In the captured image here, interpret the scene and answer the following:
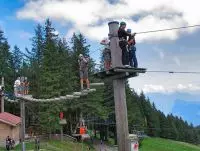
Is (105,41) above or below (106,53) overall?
above

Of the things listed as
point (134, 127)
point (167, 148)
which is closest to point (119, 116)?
point (134, 127)

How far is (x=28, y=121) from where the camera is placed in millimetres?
67625

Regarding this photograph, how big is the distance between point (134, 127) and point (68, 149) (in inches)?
998

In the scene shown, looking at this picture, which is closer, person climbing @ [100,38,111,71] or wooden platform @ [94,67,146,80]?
wooden platform @ [94,67,146,80]

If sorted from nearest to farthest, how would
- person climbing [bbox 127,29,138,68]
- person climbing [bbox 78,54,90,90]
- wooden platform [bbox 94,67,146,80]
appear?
wooden platform [bbox 94,67,146,80], person climbing [bbox 127,29,138,68], person climbing [bbox 78,54,90,90]

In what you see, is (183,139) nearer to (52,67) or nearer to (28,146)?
(52,67)

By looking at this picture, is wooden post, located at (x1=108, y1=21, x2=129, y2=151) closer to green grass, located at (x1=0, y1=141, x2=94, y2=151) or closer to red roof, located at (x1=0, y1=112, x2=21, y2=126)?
green grass, located at (x1=0, y1=141, x2=94, y2=151)

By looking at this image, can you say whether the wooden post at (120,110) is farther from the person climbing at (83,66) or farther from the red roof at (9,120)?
the red roof at (9,120)

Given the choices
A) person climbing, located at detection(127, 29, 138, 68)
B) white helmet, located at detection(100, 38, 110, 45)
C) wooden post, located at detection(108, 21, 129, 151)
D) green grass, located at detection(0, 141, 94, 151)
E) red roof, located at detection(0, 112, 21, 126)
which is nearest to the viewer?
wooden post, located at detection(108, 21, 129, 151)

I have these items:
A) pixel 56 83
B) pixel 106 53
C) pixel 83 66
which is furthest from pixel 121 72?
pixel 56 83

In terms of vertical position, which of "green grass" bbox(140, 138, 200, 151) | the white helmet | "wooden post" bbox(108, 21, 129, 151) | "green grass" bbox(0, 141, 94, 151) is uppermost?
the white helmet

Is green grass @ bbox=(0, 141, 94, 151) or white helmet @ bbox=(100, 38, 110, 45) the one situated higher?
white helmet @ bbox=(100, 38, 110, 45)

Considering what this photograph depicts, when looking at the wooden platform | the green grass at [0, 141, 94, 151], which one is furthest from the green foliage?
the wooden platform

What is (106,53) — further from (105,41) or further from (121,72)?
(121,72)
